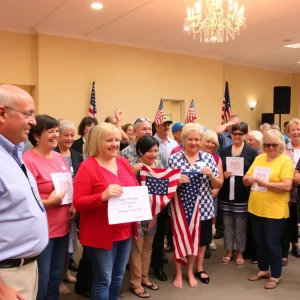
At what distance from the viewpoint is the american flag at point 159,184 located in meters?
3.05

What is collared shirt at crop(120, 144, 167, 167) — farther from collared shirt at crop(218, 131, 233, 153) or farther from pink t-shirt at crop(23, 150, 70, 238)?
collared shirt at crop(218, 131, 233, 153)

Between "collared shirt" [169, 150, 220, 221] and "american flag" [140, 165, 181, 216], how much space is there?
0.22m

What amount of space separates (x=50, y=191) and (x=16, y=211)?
Answer: 3.27ft

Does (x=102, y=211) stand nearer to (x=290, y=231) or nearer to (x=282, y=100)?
(x=290, y=231)

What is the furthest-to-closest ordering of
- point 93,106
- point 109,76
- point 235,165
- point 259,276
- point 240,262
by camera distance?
1. point 109,76
2. point 93,106
3. point 240,262
4. point 235,165
5. point 259,276

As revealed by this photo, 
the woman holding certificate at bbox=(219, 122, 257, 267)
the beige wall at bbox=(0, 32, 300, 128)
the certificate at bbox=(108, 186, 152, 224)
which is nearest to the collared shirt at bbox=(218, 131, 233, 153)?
the woman holding certificate at bbox=(219, 122, 257, 267)

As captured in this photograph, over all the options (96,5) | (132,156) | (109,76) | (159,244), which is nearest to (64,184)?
(132,156)

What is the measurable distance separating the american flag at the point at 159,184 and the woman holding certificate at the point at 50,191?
0.76m

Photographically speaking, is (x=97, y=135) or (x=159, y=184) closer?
(x=97, y=135)

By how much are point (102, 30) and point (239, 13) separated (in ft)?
9.24

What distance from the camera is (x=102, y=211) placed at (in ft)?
7.70

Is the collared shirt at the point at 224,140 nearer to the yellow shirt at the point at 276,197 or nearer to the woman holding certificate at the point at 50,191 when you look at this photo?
the yellow shirt at the point at 276,197

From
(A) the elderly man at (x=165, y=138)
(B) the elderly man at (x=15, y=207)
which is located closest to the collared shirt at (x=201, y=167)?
(A) the elderly man at (x=165, y=138)

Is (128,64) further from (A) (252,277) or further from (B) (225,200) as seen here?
(A) (252,277)
